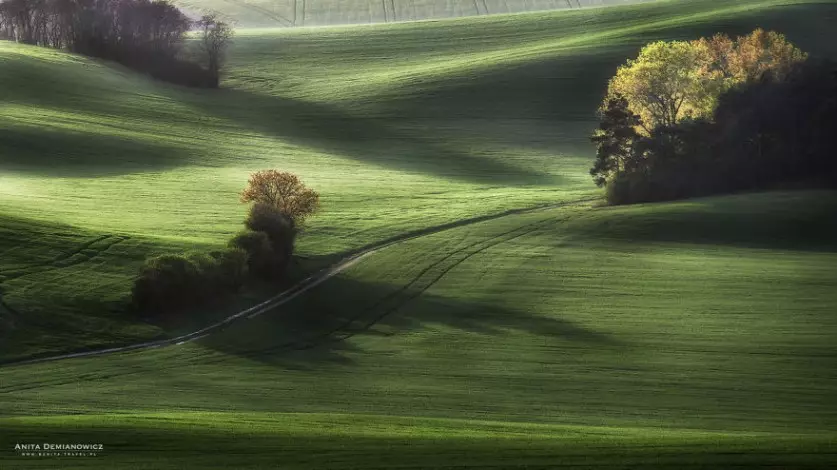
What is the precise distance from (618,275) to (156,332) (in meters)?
19.0

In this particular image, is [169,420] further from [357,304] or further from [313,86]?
[313,86]

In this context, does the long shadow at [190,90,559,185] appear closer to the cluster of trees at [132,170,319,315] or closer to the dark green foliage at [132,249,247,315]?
the cluster of trees at [132,170,319,315]

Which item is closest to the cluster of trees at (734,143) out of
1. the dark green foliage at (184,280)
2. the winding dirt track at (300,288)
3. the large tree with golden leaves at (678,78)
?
the large tree with golden leaves at (678,78)

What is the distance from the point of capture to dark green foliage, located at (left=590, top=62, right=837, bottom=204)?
6262cm

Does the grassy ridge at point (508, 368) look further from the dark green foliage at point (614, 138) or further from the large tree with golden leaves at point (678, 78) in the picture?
the large tree with golden leaves at point (678, 78)

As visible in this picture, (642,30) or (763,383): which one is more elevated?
(642,30)

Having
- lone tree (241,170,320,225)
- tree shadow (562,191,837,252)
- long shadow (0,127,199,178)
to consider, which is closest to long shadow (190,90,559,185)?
long shadow (0,127,199,178)

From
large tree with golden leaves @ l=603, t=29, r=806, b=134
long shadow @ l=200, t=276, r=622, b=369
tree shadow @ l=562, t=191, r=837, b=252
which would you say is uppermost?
large tree with golden leaves @ l=603, t=29, r=806, b=134

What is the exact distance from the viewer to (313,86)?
340ft

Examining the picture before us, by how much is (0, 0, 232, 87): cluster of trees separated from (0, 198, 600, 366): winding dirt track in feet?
166

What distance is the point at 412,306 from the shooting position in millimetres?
43750

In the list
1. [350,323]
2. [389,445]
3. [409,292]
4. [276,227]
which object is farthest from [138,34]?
[389,445]

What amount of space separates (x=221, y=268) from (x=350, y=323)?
5.83 meters

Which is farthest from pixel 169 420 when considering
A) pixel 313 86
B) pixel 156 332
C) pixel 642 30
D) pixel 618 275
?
pixel 642 30
